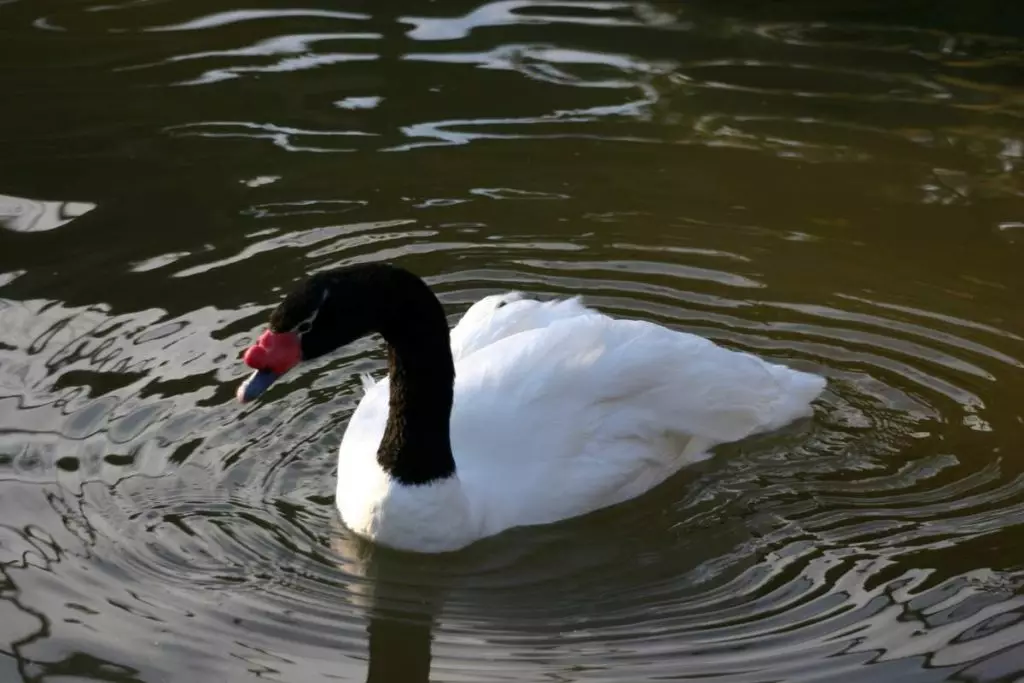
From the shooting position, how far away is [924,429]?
22.5ft

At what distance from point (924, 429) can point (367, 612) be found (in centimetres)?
249

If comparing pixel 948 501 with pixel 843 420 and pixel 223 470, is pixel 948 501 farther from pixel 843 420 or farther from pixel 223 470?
pixel 223 470

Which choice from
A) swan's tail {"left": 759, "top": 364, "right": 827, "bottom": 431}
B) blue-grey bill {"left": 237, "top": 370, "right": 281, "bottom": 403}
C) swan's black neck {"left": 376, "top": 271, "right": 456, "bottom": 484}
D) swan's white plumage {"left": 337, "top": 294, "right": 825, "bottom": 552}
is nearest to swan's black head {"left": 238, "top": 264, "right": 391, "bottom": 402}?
blue-grey bill {"left": 237, "top": 370, "right": 281, "bottom": 403}

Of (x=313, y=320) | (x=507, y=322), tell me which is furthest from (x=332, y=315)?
(x=507, y=322)

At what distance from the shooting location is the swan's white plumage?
6023 millimetres

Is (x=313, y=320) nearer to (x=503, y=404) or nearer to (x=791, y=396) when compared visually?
(x=503, y=404)

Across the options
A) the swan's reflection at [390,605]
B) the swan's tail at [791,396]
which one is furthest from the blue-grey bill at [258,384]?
the swan's tail at [791,396]

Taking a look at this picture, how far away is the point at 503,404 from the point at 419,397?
44 centimetres

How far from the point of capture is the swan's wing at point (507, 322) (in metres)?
6.73

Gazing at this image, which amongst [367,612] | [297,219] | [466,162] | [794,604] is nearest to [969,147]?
[466,162]

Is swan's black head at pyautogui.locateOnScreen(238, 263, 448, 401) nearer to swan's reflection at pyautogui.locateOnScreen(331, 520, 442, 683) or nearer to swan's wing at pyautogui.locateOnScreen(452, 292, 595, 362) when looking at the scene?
swan's reflection at pyautogui.locateOnScreen(331, 520, 442, 683)

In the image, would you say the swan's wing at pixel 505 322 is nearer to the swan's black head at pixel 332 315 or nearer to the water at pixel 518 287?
the water at pixel 518 287

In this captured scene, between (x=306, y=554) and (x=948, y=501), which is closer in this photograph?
(x=306, y=554)

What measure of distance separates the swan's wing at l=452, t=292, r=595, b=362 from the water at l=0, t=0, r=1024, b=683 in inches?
25.2
